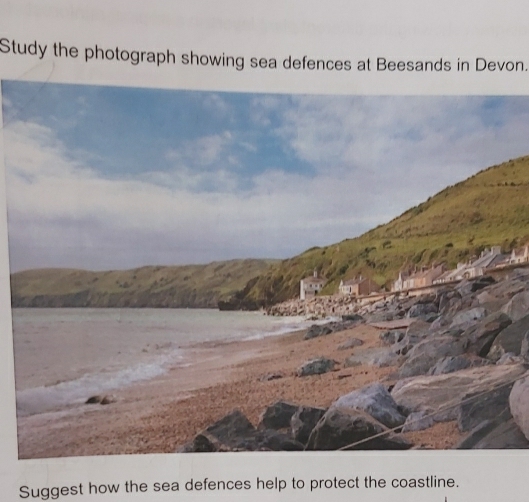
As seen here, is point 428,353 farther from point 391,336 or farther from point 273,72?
point 273,72

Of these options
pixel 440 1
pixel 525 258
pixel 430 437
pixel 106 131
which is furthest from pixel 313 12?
pixel 430 437

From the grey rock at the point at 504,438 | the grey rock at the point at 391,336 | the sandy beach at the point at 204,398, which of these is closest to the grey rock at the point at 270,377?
the sandy beach at the point at 204,398

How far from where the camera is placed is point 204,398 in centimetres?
52

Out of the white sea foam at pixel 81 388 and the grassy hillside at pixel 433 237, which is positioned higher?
the grassy hillside at pixel 433 237

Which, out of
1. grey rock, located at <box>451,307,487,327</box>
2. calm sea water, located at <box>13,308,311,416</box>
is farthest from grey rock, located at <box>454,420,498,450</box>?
calm sea water, located at <box>13,308,311,416</box>

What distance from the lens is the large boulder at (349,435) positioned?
52 cm

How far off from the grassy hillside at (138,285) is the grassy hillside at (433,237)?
3 centimetres

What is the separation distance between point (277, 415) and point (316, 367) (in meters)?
0.07

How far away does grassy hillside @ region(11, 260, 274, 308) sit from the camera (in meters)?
0.50

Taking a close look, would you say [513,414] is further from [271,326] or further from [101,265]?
[101,265]

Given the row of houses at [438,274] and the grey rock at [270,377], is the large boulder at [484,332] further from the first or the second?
the grey rock at [270,377]

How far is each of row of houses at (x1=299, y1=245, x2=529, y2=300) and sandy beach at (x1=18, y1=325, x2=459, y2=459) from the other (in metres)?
0.04

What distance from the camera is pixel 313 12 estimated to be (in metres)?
0.51

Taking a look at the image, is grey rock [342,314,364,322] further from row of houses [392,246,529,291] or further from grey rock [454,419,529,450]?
grey rock [454,419,529,450]
